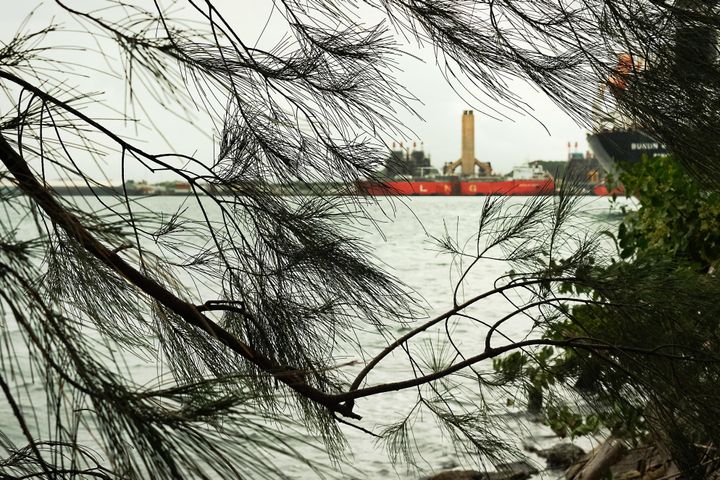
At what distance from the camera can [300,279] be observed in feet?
4.29

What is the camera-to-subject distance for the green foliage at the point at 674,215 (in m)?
1.98

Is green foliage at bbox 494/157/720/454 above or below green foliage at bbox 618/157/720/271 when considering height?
below

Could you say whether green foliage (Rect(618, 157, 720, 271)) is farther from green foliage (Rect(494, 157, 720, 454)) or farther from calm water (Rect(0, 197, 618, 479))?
green foliage (Rect(494, 157, 720, 454))

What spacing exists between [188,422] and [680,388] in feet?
2.46

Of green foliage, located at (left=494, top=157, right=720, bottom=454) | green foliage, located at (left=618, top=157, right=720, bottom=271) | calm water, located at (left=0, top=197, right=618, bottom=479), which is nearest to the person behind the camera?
green foliage, located at (left=494, top=157, right=720, bottom=454)

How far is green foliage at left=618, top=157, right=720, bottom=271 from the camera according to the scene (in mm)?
1978

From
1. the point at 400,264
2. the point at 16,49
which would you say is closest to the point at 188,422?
the point at 16,49

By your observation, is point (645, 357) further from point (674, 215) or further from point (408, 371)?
point (408, 371)

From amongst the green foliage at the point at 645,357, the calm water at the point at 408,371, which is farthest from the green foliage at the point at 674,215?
the green foliage at the point at 645,357

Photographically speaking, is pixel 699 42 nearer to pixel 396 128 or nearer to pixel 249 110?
pixel 396 128

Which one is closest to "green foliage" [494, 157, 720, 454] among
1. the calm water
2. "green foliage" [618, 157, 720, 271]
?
the calm water

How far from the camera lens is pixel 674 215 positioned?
2.03m

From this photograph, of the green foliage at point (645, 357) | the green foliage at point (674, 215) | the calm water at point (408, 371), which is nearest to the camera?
the green foliage at point (645, 357)

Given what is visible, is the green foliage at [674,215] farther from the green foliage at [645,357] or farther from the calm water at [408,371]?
the green foliage at [645,357]
